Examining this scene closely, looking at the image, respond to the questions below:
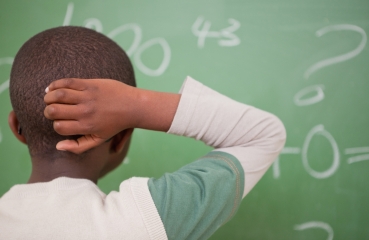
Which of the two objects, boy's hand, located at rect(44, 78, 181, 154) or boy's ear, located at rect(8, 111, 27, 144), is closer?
boy's hand, located at rect(44, 78, 181, 154)

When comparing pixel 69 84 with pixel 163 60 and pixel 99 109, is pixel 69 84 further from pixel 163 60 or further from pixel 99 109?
pixel 163 60

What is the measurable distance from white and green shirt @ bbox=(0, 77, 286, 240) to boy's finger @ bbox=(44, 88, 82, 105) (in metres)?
0.13

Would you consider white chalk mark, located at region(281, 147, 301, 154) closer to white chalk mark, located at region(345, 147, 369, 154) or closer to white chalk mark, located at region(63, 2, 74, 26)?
white chalk mark, located at region(345, 147, 369, 154)

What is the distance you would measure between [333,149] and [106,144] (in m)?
0.59

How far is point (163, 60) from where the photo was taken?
2.92 feet

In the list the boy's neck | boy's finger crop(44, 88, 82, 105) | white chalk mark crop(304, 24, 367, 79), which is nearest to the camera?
boy's finger crop(44, 88, 82, 105)

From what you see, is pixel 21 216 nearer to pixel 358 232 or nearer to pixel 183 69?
pixel 183 69

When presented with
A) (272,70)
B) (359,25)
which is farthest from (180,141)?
(359,25)

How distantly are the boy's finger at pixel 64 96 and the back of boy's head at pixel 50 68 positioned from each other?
8cm

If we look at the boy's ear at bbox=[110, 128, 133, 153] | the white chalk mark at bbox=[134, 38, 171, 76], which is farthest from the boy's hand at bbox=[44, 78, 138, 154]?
the white chalk mark at bbox=[134, 38, 171, 76]

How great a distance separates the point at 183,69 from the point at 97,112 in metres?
0.50

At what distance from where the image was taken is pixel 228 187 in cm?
46

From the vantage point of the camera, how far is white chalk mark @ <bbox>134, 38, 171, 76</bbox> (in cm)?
88

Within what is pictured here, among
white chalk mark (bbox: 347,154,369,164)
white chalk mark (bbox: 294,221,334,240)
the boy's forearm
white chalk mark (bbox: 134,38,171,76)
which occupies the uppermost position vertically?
white chalk mark (bbox: 134,38,171,76)
